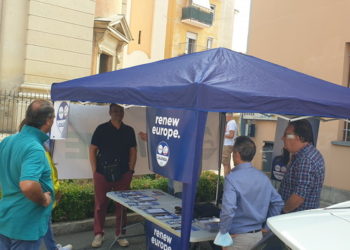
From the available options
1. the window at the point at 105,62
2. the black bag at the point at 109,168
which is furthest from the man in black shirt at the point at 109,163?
the window at the point at 105,62

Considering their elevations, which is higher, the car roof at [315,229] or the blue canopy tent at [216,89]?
the blue canopy tent at [216,89]

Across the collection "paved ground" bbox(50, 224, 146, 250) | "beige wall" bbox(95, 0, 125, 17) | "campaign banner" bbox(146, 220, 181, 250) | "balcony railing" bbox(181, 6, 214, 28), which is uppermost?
"balcony railing" bbox(181, 6, 214, 28)

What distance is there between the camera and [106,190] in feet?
17.3

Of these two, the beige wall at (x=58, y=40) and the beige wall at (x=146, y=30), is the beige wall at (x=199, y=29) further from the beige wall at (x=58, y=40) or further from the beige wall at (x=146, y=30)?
the beige wall at (x=58, y=40)

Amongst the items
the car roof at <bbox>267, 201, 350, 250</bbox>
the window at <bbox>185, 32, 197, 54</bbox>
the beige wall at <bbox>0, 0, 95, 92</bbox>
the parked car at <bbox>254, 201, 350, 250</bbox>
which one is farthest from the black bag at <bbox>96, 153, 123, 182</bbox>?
the window at <bbox>185, 32, 197, 54</bbox>

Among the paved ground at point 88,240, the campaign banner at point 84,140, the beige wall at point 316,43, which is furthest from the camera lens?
the beige wall at point 316,43

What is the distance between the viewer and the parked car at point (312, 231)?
1.68 m

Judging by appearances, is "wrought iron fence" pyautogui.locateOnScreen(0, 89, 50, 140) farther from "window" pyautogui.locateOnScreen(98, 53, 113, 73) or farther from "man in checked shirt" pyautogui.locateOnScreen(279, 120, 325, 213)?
"man in checked shirt" pyautogui.locateOnScreen(279, 120, 325, 213)

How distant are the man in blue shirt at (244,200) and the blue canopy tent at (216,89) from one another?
11.9 inches

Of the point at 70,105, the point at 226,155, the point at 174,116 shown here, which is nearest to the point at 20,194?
the point at 174,116

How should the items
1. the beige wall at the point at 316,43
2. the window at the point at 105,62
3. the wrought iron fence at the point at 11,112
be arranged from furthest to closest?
1. the window at the point at 105,62
2. the wrought iron fence at the point at 11,112
3. the beige wall at the point at 316,43

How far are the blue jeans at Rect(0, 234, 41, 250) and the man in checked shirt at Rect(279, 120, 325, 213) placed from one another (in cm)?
226

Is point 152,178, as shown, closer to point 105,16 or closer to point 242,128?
point 242,128

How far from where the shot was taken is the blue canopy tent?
10.6 ft
